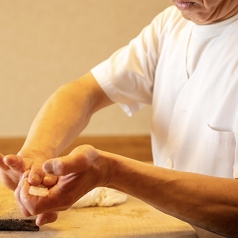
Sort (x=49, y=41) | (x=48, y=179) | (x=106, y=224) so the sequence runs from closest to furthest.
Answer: (x=48, y=179)
(x=106, y=224)
(x=49, y=41)

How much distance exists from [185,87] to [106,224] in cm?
38

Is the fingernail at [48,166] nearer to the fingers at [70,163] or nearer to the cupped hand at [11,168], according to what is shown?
the fingers at [70,163]

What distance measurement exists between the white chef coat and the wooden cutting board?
0.48ft

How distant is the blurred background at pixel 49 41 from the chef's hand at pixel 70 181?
2263mm

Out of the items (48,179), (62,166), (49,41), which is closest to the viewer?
(62,166)

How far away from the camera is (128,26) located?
308 centimetres

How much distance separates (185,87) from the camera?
3.92 ft

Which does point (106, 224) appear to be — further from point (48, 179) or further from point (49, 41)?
point (49, 41)

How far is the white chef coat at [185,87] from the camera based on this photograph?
1056 mm

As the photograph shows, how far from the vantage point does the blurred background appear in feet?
9.80

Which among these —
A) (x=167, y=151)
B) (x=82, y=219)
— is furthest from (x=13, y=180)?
(x=167, y=151)

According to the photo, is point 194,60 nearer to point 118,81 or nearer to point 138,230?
point 118,81

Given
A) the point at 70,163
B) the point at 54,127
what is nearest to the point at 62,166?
the point at 70,163

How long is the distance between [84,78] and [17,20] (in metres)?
1.74
